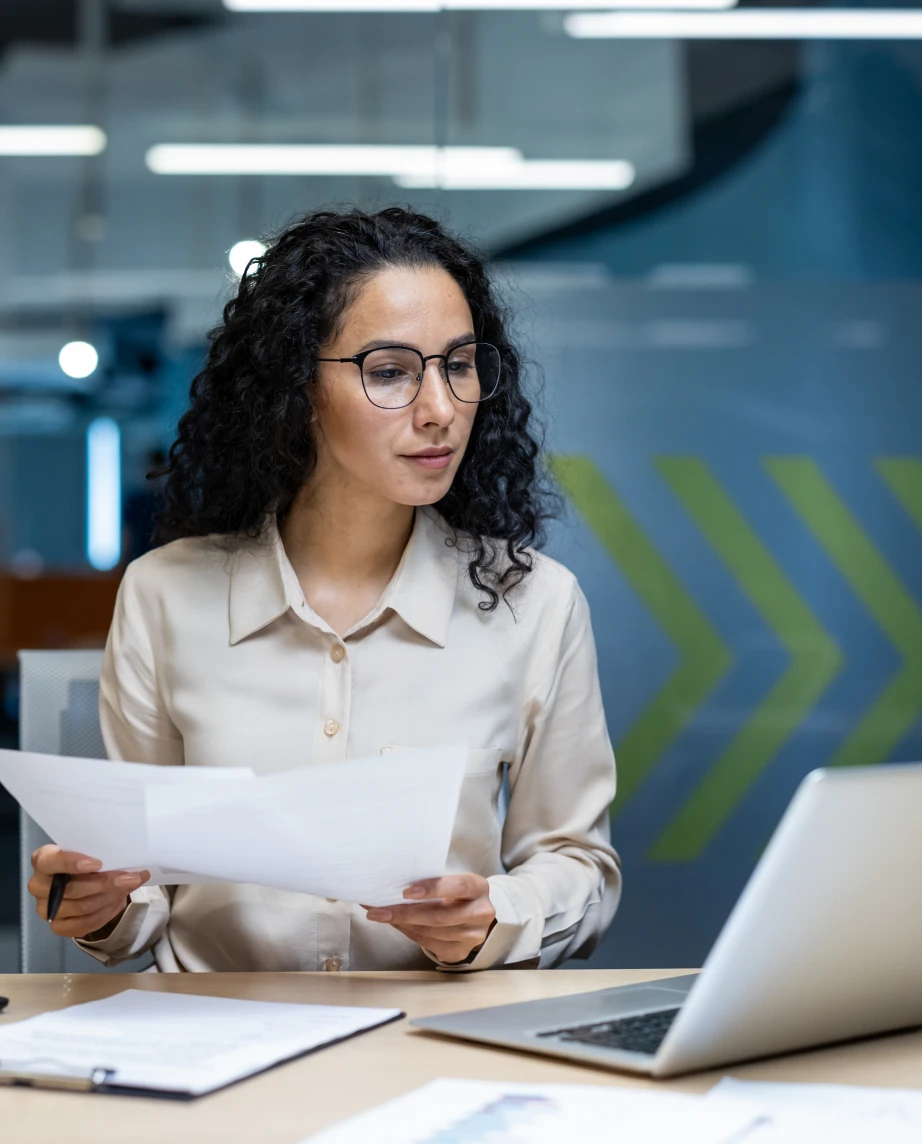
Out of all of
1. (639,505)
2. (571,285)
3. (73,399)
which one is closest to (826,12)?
(571,285)

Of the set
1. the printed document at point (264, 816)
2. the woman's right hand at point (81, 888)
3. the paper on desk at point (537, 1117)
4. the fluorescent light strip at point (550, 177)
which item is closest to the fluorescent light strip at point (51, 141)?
the fluorescent light strip at point (550, 177)

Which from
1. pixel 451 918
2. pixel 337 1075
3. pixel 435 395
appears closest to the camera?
pixel 337 1075

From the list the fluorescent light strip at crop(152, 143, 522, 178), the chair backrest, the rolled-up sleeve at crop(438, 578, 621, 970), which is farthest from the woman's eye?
the fluorescent light strip at crop(152, 143, 522, 178)

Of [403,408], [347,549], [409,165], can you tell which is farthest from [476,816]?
[409,165]

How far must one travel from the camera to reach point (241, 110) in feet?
11.0

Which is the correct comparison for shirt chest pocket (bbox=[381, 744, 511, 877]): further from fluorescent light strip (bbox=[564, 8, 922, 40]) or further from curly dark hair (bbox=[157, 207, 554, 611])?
fluorescent light strip (bbox=[564, 8, 922, 40])

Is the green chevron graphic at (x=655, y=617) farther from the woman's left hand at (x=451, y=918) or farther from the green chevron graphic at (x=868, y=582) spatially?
the woman's left hand at (x=451, y=918)

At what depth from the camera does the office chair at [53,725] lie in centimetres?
181

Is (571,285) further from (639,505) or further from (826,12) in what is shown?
(826,12)

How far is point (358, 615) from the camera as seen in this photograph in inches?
72.0

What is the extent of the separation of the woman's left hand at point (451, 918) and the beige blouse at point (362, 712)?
209 millimetres

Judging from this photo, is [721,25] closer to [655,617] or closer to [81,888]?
[655,617]

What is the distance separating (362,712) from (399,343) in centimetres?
Result: 45

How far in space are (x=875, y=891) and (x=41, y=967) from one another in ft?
3.85
